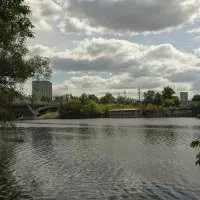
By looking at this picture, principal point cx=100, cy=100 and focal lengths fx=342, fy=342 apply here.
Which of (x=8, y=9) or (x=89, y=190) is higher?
(x=8, y=9)

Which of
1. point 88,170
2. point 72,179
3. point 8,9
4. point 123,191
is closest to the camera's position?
point 8,9

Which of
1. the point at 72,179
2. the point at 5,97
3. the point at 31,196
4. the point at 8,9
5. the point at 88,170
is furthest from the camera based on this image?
the point at 88,170

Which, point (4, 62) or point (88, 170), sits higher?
point (4, 62)

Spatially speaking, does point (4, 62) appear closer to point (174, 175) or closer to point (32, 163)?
point (32, 163)

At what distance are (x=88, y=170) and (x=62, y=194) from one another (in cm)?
931

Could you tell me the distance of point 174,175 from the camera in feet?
98.5

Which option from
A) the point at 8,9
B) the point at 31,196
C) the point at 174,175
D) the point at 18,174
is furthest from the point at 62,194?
the point at 8,9

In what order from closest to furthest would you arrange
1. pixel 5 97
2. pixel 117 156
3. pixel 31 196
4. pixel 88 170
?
pixel 31 196 < pixel 5 97 < pixel 88 170 < pixel 117 156

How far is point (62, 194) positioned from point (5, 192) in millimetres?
4012

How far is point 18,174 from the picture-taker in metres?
30.2

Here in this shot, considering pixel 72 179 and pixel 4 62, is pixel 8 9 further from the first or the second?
pixel 72 179

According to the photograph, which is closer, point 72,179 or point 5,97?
point 72,179

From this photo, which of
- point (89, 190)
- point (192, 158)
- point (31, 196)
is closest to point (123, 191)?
point (89, 190)

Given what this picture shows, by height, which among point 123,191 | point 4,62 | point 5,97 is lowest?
point 123,191
